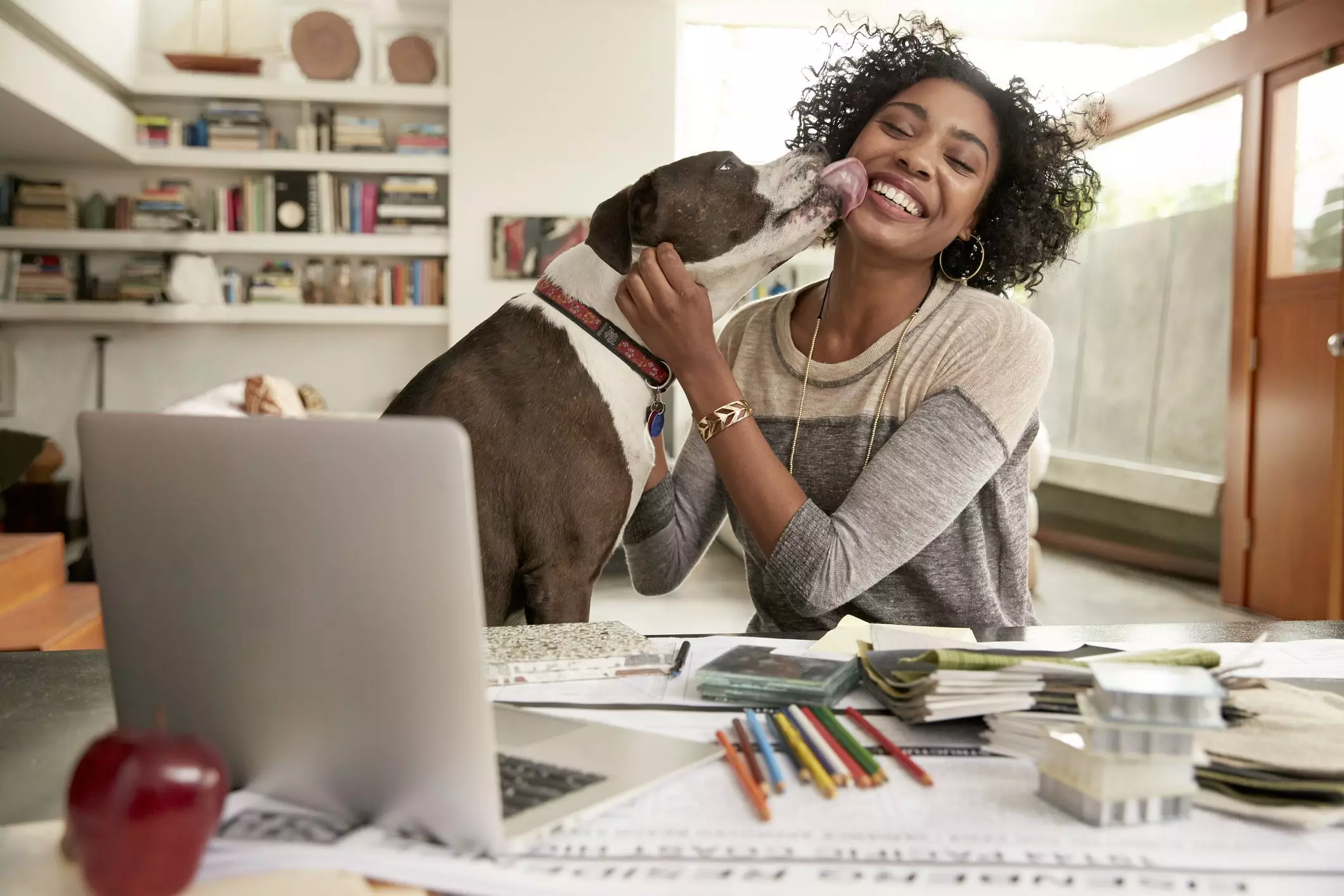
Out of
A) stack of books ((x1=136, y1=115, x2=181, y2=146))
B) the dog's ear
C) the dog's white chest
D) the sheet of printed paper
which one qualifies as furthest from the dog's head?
stack of books ((x1=136, y1=115, x2=181, y2=146))

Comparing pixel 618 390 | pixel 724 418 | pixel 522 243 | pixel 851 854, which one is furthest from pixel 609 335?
pixel 522 243

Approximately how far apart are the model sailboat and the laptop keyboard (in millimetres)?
5833

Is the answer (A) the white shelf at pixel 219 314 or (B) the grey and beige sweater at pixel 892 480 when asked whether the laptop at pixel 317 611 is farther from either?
(A) the white shelf at pixel 219 314

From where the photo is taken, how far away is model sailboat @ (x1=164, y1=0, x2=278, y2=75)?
224 inches

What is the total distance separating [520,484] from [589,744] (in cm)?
55

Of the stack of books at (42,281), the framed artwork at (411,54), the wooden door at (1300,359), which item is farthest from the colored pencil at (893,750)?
the stack of books at (42,281)

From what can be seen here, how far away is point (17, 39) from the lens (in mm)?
4348

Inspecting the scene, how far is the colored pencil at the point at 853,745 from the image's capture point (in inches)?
27.0

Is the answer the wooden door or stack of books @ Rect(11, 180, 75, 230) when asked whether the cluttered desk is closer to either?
the wooden door

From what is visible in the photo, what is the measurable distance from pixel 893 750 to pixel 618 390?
27.0 inches

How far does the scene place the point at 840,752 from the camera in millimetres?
723

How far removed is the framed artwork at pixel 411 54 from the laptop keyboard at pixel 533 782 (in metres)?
5.97

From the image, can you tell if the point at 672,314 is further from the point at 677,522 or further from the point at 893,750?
the point at 893,750

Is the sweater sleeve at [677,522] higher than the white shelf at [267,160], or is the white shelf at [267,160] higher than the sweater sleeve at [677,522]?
the white shelf at [267,160]
